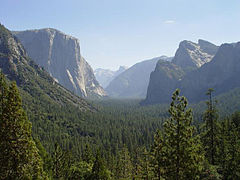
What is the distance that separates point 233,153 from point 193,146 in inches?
1064

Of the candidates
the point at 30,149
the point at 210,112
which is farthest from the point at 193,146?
the point at 210,112

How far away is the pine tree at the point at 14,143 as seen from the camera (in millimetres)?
19047

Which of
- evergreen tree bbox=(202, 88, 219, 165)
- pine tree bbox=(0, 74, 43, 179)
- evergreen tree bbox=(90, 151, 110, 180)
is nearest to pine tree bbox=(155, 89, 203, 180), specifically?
pine tree bbox=(0, 74, 43, 179)

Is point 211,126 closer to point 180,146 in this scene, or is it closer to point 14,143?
point 180,146

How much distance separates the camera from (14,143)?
1931 centimetres

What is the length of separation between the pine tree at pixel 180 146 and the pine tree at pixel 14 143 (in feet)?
45.3

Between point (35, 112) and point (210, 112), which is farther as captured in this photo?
point (35, 112)

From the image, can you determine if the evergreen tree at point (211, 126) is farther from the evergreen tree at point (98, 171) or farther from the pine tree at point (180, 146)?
the pine tree at point (180, 146)

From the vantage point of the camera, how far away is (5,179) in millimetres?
18688

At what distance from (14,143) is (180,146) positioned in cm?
1654

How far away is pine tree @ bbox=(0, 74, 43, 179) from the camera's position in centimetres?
1905

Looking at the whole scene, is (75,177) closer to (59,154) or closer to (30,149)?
(59,154)

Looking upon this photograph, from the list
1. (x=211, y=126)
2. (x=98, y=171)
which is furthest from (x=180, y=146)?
(x=98, y=171)

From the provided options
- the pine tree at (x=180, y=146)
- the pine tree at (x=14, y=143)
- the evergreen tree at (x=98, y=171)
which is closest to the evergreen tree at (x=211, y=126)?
the evergreen tree at (x=98, y=171)
